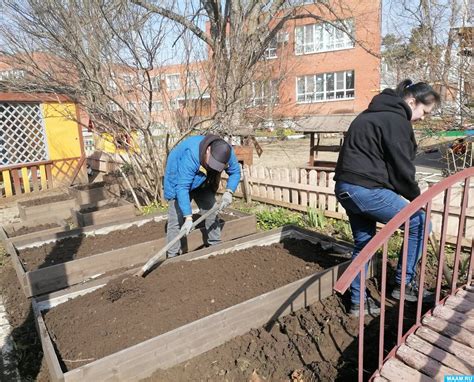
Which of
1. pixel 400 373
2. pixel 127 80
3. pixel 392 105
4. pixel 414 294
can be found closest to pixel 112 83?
pixel 127 80

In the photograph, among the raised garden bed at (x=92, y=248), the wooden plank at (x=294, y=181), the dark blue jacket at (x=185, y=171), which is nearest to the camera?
the dark blue jacket at (x=185, y=171)

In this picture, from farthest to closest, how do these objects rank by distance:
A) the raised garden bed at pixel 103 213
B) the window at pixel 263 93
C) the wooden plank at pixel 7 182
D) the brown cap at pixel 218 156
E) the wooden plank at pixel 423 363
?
the wooden plank at pixel 7 182 < the window at pixel 263 93 < the raised garden bed at pixel 103 213 < the brown cap at pixel 218 156 < the wooden plank at pixel 423 363

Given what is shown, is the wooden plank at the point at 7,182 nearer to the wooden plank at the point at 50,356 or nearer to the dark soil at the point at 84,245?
the dark soil at the point at 84,245

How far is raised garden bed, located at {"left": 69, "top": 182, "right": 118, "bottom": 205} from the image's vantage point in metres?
7.17

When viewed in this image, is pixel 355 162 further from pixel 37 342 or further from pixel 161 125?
pixel 161 125

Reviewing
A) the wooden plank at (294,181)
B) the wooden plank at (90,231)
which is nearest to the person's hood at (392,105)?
the wooden plank at (294,181)

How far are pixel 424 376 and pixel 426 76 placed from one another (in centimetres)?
536

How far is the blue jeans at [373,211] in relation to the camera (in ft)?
8.64

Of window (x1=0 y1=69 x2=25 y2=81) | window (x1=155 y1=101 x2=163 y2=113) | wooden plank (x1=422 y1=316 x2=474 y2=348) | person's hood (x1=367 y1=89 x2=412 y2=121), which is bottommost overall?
wooden plank (x1=422 y1=316 x2=474 y2=348)

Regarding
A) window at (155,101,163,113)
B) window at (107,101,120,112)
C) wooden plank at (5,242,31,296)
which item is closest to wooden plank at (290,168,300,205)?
window at (155,101,163,113)

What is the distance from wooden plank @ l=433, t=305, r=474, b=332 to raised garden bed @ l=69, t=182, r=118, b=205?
20.7 ft

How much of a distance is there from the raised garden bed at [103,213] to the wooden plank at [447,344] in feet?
15.9

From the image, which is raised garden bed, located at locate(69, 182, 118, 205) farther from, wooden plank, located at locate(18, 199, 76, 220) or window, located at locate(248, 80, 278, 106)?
window, located at locate(248, 80, 278, 106)

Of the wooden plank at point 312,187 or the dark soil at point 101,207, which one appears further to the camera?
the dark soil at point 101,207
